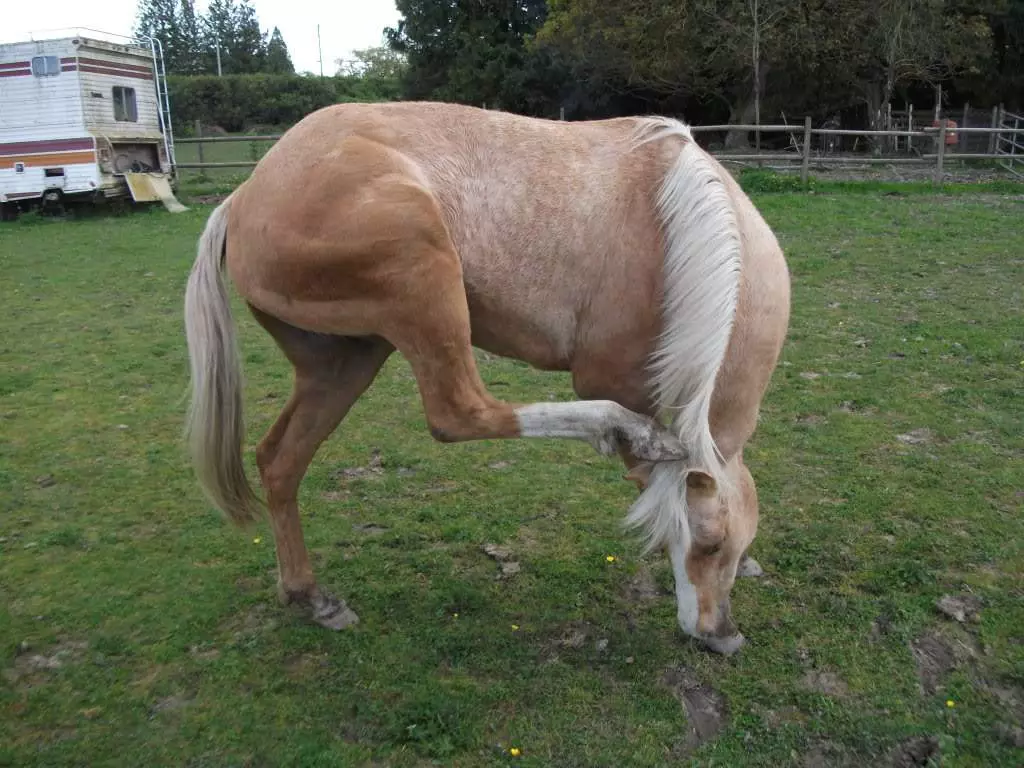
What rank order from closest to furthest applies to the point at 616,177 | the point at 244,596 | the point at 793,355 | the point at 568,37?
the point at 616,177
the point at 244,596
the point at 793,355
the point at 568,37

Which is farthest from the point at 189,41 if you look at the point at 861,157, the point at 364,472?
the point at 364,472

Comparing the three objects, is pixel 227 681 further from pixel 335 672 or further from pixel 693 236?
pixel 693 236

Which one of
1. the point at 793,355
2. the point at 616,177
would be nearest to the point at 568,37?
the point at 793,355

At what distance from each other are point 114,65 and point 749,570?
17.4m

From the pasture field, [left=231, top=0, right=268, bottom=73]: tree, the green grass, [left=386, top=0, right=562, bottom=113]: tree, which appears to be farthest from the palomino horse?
[left=231, top=0, right=268, bottom=73]: tree

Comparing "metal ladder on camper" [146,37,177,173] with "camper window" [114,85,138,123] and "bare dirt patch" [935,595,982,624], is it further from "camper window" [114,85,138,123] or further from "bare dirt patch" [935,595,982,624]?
"bare dirt patch" [935,595,982,624]

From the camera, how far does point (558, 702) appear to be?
262 cm

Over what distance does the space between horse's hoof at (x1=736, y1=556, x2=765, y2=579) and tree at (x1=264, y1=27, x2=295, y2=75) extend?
60889 millimetres

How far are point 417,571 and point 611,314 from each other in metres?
1.52

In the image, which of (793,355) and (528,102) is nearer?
(793,355)

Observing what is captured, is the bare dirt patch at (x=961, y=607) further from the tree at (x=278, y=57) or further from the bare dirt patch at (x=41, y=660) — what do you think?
the tree at (x=278, y=57)

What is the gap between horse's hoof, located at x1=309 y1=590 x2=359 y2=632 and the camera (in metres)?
3.06

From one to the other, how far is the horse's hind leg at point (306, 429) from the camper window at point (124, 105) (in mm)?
15994

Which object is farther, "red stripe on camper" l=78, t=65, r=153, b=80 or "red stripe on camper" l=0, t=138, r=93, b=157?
"red stripe on camper" l=78, t=65, r=153, b=80
